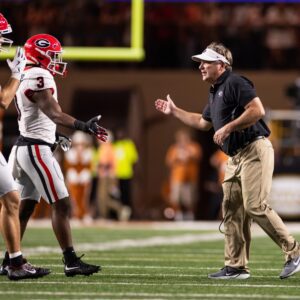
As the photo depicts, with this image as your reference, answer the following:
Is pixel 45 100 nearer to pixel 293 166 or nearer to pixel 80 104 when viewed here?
pixel 293 166

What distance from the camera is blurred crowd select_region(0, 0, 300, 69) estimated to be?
67.4 feet

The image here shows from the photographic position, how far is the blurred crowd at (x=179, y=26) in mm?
Result: 20547

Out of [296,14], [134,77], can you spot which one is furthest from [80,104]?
[296,14]

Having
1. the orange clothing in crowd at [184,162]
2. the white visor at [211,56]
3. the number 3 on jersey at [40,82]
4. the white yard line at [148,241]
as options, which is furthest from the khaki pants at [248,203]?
the orange clothing in crowd at [184,162]

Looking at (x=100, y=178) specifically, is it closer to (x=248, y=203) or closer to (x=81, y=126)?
(x=248, y=203)

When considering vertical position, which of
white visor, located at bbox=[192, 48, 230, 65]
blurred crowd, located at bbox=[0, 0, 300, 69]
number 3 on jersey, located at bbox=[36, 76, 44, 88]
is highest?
blurred crowd, located at bbox=[0, 0, 300, 69]

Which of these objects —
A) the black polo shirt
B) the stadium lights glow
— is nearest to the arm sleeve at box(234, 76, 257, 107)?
the black polo shirt

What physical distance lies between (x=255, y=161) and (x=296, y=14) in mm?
14148

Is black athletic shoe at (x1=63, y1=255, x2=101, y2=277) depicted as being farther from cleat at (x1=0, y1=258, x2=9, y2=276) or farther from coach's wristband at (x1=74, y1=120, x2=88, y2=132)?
coach's wristband at (x1=74, y1=120, x2=88, y2=132)

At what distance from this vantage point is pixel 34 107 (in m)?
7.94

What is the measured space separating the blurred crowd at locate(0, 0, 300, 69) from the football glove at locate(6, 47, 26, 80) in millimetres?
12702

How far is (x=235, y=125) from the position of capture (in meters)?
7.56

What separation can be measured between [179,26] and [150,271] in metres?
13.5

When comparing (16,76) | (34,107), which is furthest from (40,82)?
(16,76)
